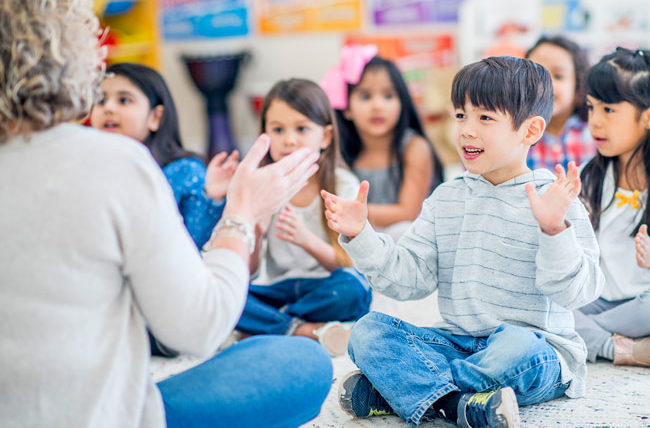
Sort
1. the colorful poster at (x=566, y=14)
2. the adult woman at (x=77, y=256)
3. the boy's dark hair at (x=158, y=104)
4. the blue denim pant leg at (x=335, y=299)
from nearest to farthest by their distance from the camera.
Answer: the adult woman at (x=77, y=256), the blue denim pant leg at (x=335, y=299), the boy's dark hair at (x=158, y=104), the colorful poster at (x=566, y=14)

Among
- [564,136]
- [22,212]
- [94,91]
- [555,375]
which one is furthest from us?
[564,136]

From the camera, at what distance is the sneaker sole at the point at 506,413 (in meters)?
1.10

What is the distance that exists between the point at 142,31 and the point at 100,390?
3.89 metres

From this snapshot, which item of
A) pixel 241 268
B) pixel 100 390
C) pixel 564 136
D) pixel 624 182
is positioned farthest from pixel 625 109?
pixel 100 390

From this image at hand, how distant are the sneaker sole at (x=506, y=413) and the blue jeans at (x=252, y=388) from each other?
0.89 ft

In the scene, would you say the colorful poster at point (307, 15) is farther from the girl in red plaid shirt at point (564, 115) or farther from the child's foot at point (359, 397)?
the child's foot at point (359, 397)

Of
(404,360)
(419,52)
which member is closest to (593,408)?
(404,360)

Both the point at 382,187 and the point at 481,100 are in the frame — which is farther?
the point at 382,187

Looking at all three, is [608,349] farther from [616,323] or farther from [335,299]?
[335,299]

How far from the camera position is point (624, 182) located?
5.37 ft

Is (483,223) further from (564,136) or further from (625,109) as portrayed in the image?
(564,136)

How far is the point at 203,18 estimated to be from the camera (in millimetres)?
4383

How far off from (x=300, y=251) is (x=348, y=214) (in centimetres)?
61

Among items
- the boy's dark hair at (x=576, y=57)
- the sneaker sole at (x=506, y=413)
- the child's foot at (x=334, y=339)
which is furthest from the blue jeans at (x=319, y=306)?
the boy's dark hair at (x=576, y=57)
